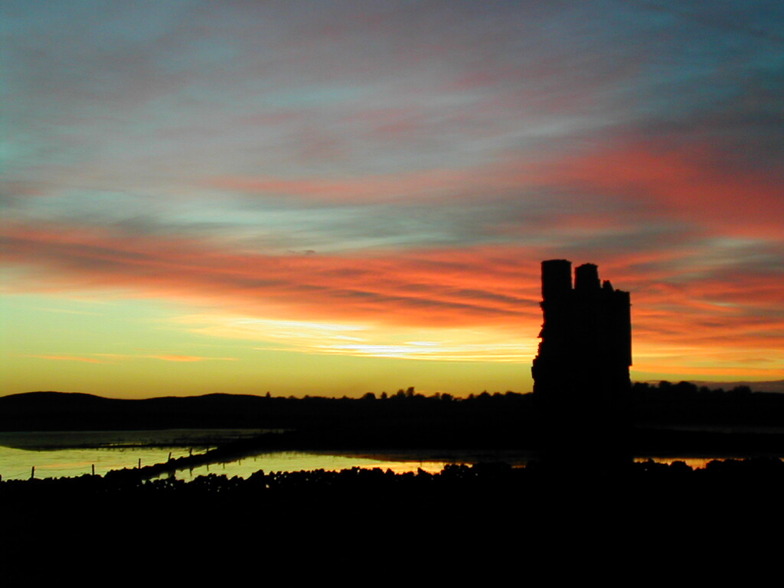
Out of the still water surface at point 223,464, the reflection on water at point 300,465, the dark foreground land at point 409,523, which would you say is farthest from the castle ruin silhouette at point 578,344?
the dark foreground land at point 409,523

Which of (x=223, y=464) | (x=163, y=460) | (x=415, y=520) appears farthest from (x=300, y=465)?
(x=415, y=520)

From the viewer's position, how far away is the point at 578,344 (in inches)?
1789

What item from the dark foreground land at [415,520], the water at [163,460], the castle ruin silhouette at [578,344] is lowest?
the water at [163,460]

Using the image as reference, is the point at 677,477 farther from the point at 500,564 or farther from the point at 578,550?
the point at 500,564

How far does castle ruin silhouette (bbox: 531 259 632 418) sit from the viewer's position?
148ft

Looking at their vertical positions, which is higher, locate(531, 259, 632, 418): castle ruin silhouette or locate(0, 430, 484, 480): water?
locate(531, 259, 632, 418): castle ruin silhouette

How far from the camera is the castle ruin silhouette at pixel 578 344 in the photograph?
45.2m

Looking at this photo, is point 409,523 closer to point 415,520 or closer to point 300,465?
point 415,520

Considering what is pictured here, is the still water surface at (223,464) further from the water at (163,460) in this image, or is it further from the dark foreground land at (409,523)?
the dark foreground land at (409,523)

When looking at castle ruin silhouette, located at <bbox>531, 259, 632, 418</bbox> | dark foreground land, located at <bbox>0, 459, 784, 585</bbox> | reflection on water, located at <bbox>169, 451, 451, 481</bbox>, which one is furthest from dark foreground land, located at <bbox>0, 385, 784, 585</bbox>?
castle ruin silhouette, located at <bbox>531, 259, 632, 418</bbox>

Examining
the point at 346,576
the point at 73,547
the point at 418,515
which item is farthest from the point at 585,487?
the point at 73,547

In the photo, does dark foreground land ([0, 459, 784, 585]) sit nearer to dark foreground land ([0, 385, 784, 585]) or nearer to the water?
dark foreground land ([0, 385, 784, 585])

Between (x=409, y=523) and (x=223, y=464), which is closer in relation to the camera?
(x=409, y=523)

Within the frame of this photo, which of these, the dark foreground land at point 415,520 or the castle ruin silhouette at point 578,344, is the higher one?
the castle ruin silhouette at point 578,344
